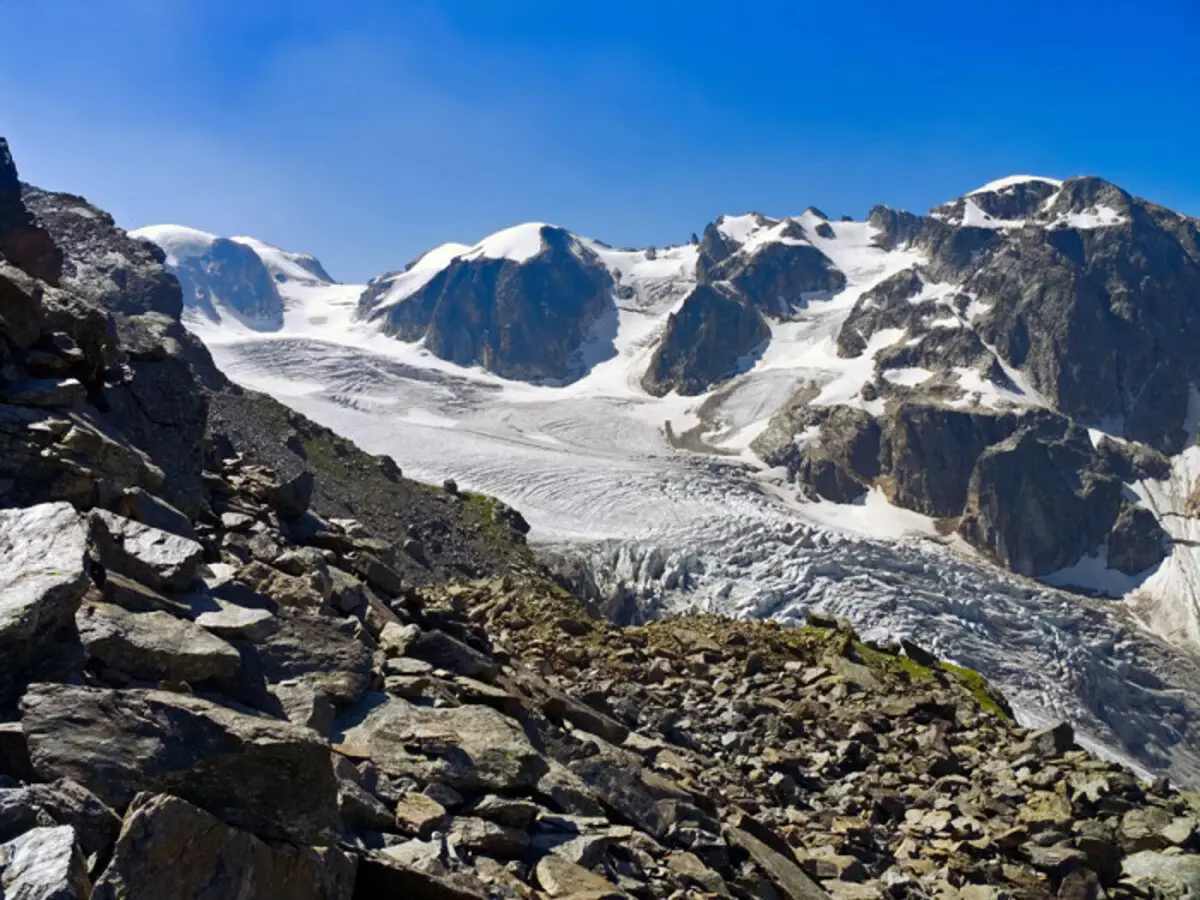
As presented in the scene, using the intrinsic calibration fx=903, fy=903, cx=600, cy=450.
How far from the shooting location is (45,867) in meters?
3.90

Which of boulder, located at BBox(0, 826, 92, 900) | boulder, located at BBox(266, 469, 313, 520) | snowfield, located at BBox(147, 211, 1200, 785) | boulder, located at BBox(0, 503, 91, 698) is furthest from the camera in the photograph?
snowfield, located at BBox(147, 211, 1200, 785)

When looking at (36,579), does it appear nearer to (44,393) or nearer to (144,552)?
(144,552)

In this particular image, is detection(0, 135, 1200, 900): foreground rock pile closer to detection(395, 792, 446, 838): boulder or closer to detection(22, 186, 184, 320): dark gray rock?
detection(395, 792, 446, 838): boulder

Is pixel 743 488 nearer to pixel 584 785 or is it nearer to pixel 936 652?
pixel 936 652

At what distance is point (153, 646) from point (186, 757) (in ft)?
5.47

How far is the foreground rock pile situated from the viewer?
17.0 ft

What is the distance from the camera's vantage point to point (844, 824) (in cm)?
1305

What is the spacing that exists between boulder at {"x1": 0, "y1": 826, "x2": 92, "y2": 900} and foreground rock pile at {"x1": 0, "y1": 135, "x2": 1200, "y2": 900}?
11mm

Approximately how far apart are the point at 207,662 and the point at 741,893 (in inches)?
209

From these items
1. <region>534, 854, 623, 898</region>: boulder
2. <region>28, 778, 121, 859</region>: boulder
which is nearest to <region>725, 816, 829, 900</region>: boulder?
<region>534, 854, 623, 898</region>: boulder

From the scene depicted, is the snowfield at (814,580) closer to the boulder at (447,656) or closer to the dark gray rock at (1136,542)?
the dark gray rock at (1136,542)

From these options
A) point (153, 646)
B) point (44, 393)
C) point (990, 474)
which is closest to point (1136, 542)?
point (990, 474)

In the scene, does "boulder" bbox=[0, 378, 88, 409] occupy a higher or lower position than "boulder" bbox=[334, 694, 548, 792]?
higher

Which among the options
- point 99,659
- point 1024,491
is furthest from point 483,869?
point 1024,491
